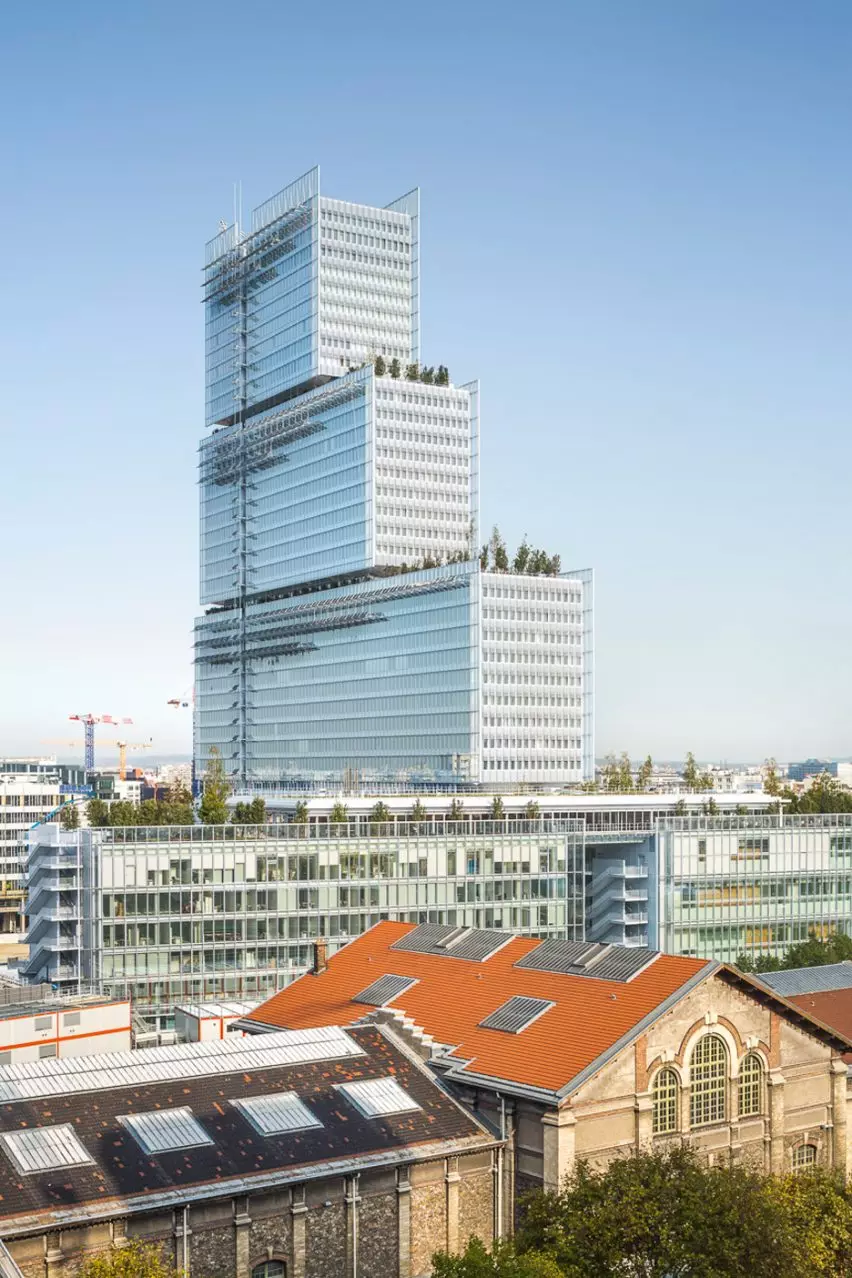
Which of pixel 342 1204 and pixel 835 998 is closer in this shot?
pixel 342 1204

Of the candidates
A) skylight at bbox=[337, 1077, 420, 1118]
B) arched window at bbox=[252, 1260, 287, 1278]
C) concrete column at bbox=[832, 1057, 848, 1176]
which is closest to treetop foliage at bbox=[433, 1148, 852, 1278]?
arched window at bbox=[252, 1260, 287, 1278]

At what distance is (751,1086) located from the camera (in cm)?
6431

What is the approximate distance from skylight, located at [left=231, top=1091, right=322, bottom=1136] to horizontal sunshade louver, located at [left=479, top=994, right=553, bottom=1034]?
1041 cm

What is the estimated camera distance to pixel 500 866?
141 m

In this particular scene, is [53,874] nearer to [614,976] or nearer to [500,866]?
[500,866]

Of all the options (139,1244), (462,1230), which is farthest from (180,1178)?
(462,1230)

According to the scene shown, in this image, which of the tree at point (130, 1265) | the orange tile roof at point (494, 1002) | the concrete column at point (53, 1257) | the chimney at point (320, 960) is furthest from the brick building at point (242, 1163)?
the chimney at point (320, 960)

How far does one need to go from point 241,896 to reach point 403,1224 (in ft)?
239

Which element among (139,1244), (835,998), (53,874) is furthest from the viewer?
(53,874)

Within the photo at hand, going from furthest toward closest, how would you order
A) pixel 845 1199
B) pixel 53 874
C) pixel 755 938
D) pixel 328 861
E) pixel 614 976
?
pixel 755 938, pixel 328 861, pixel 53 874, pixel 614 976, pixel 845 1199

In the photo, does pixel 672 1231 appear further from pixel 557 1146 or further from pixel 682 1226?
pixel 557 1146

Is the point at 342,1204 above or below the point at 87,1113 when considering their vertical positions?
below

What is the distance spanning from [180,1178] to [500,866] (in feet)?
297

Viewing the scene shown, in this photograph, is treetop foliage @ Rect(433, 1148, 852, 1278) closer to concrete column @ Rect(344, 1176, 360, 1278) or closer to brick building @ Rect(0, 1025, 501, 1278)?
brick building @ Rect(0, 1025, 501, 1278)
